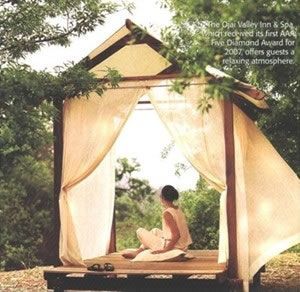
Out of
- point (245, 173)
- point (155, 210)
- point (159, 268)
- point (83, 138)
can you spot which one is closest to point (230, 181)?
point (245, 173)

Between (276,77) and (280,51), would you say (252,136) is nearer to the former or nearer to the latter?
(276,77)

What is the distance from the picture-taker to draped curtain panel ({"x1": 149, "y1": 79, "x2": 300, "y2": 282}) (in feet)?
27.3

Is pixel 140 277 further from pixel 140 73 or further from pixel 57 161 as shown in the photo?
pixel 140 73

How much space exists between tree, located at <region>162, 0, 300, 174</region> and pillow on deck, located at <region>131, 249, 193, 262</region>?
2.01 metres

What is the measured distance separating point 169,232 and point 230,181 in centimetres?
121

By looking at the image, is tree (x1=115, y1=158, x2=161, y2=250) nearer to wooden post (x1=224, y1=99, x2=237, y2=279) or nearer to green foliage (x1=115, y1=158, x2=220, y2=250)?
green foliage (x1=115, y1=158, x2=220, y2=250)

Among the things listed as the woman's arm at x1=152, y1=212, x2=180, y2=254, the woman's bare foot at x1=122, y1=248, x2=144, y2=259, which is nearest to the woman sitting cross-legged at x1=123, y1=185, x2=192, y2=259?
the woman's arm at x1=152, y1=212, x2=180, y2=254

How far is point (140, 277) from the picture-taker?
324 inches

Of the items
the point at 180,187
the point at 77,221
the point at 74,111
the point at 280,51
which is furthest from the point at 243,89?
the point at 180,187

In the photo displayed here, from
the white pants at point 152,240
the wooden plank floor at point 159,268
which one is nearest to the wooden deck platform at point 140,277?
the wooden plank floor at point 159,268

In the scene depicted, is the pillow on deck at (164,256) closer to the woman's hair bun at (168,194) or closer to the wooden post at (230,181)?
the woman's hair bun at (168,194)

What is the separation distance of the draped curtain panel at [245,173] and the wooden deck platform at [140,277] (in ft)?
1.43

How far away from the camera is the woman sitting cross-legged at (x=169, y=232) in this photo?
8.88m

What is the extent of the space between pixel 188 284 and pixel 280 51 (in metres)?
2.90
